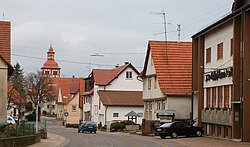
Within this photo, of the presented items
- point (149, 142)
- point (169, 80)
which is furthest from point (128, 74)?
point (149, 142)

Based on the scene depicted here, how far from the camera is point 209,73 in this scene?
46844mm

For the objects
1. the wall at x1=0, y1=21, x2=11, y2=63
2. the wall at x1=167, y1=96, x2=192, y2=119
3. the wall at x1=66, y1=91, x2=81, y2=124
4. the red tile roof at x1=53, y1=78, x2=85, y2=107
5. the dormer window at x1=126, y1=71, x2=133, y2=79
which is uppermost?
the wall at x1=0, y1=21, x2=11, y2=63

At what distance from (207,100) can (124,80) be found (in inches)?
1656

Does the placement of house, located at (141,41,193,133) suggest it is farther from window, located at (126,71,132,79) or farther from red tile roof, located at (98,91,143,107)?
window, located at (126,71,132,79)

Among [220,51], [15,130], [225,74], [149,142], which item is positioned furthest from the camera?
[220,51]

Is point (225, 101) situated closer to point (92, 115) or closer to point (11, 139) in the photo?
point (11, 139)

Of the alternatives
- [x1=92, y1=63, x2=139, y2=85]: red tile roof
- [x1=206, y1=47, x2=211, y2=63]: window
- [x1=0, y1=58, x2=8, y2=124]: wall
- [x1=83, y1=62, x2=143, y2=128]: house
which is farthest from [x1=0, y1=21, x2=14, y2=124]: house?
[x1=92, y1=63, x2=139, y2=85]: red tile roof

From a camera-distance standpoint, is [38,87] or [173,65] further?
[38,87]

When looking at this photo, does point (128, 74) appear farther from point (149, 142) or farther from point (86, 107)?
point (149, 142)

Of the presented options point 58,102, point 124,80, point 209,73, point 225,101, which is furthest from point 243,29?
point 58,102

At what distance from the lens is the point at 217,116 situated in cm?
4341

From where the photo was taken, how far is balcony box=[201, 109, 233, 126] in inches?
1588

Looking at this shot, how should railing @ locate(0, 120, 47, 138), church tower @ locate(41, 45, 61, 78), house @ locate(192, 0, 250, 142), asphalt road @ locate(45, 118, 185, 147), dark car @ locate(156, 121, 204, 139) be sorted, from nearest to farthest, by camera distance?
railing @ locate(0, 120, 47, 138) → asphalt road @ locate(45, 118, 185, 147) → house @ locate(192, 0, 250, 142) → dark car @ locate(156, 121, 204, 139) → church tower @ locate(41, 45, 61, 78)

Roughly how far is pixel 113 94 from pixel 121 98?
268cm
